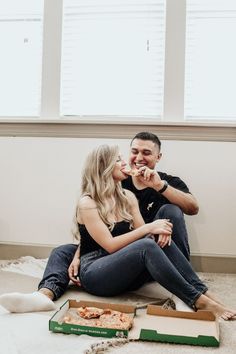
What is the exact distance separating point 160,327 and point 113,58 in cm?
193

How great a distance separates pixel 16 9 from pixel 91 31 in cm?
59

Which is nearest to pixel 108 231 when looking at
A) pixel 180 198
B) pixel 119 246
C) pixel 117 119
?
pixel 119 246

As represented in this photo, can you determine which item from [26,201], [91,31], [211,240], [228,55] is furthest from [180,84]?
[26,201]

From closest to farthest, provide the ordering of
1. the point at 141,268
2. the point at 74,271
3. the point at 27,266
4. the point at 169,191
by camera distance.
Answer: the point at 141,268
the point at 74,271
the point at 169,191
the point at 27,266

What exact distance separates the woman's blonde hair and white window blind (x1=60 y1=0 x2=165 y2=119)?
0.89 meters

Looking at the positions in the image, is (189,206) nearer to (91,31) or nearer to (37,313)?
(37,313)

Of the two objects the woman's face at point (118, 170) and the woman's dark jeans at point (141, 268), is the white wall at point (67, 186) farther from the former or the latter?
the woman's face at point (118, 170)

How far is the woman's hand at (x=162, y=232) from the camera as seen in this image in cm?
172

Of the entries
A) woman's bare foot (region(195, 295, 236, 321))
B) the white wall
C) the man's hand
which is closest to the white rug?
the white wall

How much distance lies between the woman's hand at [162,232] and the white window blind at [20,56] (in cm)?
148

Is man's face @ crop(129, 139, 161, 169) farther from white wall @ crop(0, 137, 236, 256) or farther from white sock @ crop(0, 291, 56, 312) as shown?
white sock @ crop(0, 291, 56, 312)

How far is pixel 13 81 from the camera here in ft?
9.40

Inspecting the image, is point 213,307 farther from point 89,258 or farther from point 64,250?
point 64,250

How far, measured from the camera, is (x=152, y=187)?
213 cm
